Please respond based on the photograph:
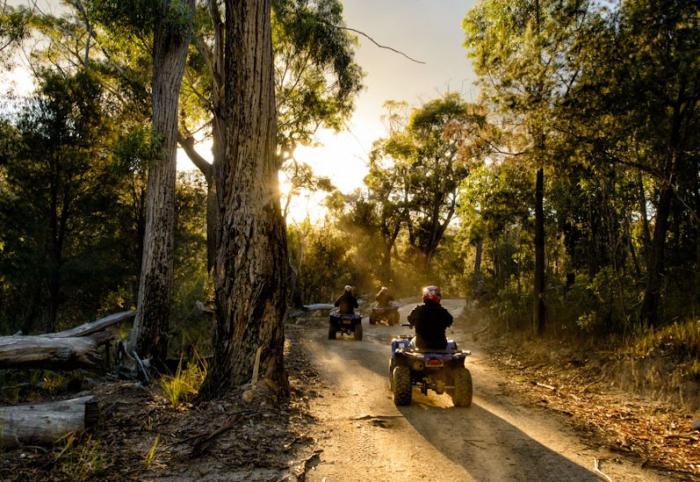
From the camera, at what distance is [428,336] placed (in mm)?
6480

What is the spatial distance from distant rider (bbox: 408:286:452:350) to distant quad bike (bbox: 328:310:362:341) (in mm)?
7236

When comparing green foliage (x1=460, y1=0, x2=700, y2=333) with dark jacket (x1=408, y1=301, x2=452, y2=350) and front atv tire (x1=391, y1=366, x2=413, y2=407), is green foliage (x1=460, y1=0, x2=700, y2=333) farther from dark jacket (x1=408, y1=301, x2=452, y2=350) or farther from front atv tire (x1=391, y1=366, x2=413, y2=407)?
front atv tire (x1=391, y1=366, x2=413, y2=407)

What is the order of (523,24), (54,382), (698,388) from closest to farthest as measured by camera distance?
1. (698,388)
2. (54,382)
3. (523,24)

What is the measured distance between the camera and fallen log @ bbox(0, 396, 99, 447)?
160 inches

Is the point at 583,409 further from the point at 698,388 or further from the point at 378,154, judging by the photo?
the point at 378,154

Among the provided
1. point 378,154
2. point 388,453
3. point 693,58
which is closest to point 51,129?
point 388,453

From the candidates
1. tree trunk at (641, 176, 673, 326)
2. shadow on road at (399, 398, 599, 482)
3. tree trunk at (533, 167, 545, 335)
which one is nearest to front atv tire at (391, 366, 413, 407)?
shadow on road at (399, 398, 599, 482)

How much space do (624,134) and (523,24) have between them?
4.59m

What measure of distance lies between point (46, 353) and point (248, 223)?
13.0 ft

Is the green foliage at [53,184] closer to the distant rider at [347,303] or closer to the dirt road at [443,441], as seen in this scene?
the distant rider at [347,303]

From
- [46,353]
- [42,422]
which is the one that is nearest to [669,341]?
[42,422]

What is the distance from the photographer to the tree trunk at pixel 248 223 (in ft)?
18.6

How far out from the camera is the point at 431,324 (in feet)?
21.3

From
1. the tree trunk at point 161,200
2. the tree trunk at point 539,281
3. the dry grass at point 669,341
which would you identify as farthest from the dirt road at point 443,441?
the tree trunk at point 161,200
